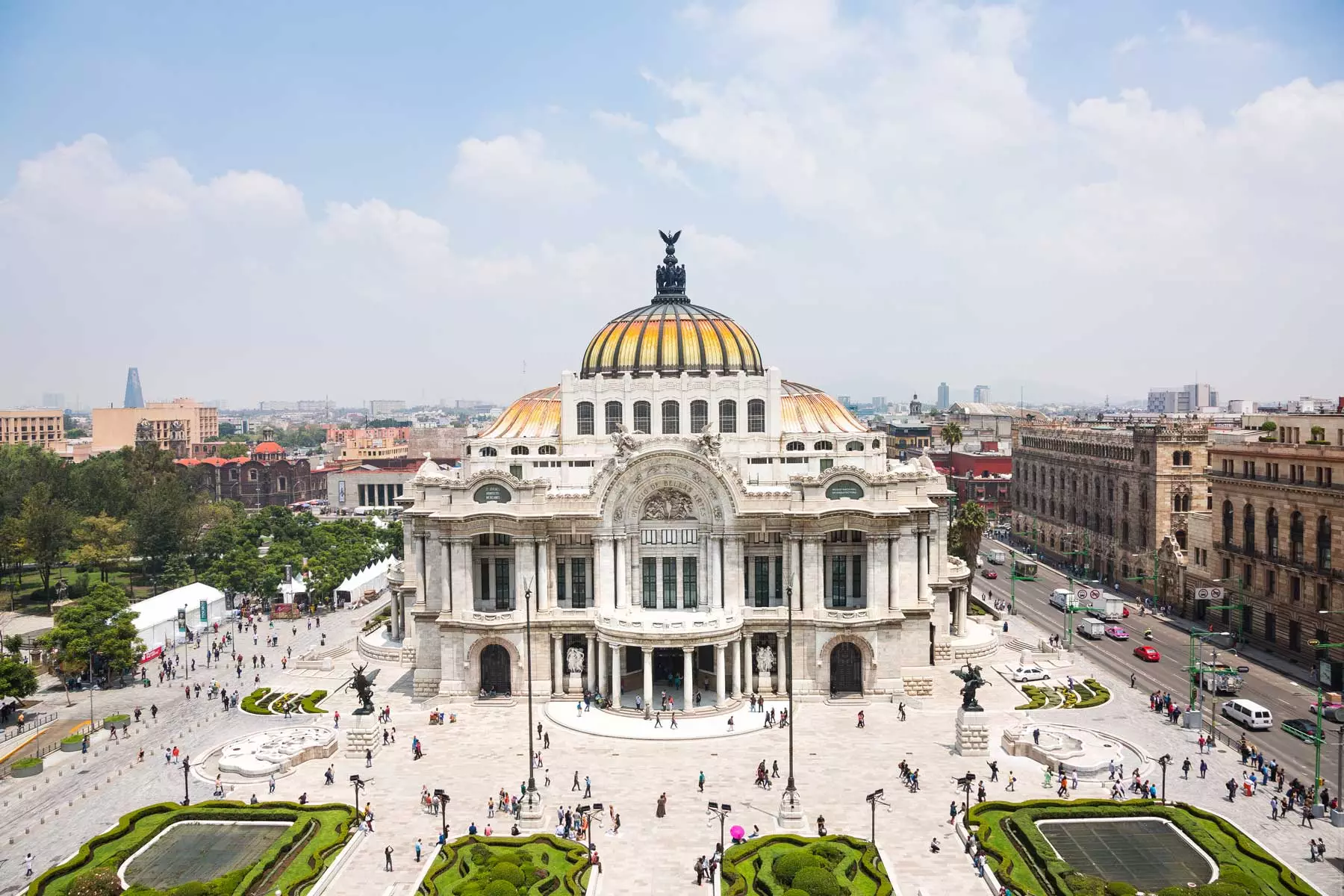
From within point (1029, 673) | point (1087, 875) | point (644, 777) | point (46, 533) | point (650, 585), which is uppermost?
point (46, 533)

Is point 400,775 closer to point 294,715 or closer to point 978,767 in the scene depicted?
point 294,715

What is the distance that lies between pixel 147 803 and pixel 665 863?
1068 inches

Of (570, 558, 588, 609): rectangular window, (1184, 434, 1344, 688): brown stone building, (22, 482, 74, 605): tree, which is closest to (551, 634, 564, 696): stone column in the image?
(570, 558, 588, 609): rectangular window

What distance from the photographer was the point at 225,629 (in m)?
95.5

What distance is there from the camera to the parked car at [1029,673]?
72.7 meters

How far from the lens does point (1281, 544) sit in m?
78.2

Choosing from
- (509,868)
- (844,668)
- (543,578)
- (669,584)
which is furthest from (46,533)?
(509,868)

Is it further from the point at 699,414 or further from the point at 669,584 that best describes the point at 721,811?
the point at 699,414

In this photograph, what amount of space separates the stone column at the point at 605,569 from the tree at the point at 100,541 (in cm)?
6644

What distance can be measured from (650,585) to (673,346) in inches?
806

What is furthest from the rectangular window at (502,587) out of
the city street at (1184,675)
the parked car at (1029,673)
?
the city street at (1184,675)

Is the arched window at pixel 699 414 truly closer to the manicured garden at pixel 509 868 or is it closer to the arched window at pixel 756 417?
the arched window at pixel 756 417

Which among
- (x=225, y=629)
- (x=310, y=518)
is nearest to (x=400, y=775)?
(x=225, y=629)

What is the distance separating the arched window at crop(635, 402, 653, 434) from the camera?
78.8 m
